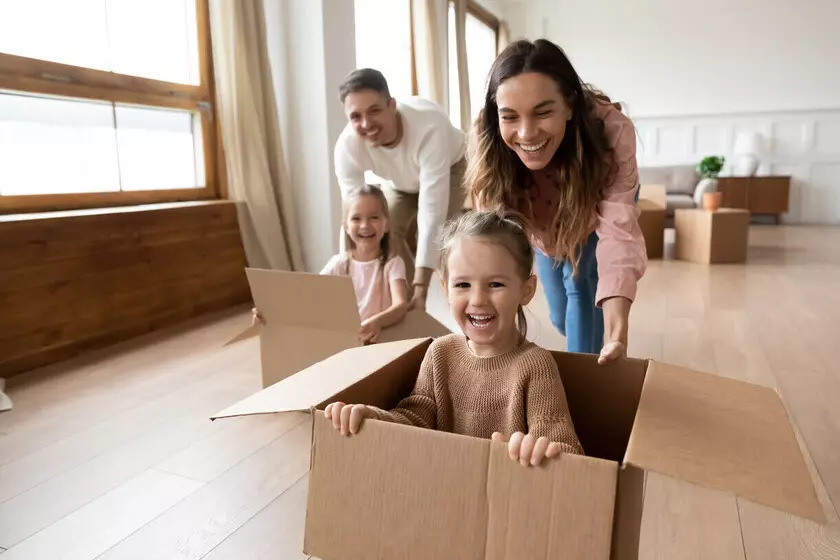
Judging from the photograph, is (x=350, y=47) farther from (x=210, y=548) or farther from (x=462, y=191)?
(x=210, y=548)

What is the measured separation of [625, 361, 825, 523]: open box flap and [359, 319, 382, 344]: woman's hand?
2.93 feet

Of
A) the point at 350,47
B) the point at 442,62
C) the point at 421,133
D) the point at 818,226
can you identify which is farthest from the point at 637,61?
the point at 421,133

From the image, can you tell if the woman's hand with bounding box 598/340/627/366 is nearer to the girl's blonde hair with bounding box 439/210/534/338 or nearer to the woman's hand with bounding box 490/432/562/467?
the girl's blonde hair with bounding box 439/210/534/338

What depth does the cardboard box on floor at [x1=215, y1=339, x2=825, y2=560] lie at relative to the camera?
688 mm

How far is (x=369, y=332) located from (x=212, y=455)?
19.2 inches

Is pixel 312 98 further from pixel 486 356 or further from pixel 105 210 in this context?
pixel 486 356

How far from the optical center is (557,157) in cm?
140

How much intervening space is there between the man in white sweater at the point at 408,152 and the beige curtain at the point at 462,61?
11.6ft

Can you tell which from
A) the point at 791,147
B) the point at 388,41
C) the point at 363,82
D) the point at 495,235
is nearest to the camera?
the point at 495,235

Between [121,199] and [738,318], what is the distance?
286 centimetres

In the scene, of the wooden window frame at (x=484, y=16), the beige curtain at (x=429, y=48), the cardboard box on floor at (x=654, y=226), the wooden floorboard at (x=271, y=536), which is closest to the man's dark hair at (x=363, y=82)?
the wooden floorboard at (x=271, y=536)

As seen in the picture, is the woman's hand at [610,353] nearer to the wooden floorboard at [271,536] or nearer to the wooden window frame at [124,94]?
the wooden floorboard at [271,536]

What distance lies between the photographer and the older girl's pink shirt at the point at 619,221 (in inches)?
51.8

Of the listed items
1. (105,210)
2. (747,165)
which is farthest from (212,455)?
(747,165)
